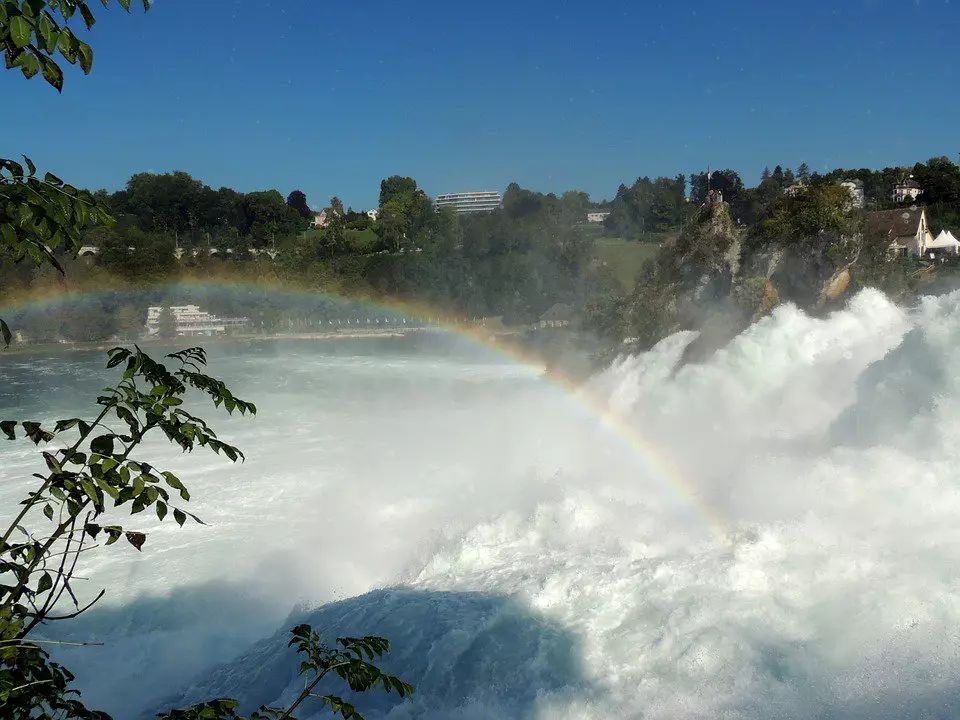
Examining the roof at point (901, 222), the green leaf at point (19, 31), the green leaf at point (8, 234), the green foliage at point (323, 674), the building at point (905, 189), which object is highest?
the building at point (905, 189)

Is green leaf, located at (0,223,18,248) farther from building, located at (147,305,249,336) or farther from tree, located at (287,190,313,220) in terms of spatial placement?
tree, located at (287,190,313,220)

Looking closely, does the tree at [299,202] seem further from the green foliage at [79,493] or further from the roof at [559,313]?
the green foliage at [79,493]

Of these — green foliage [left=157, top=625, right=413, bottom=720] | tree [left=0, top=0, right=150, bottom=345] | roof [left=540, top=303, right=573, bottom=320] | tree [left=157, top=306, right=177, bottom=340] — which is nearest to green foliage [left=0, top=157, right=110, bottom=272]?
tree [left=0, top=0, right=150, bottom=345]

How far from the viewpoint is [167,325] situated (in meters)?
46.8

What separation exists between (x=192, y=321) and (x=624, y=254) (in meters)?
28.6

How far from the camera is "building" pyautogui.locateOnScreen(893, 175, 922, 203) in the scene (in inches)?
1513

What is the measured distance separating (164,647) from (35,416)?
15490mm

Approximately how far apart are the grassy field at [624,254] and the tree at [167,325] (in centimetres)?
2699

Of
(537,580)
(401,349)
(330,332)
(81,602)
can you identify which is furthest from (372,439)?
(330,332)

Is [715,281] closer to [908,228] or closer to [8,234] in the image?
[908,228]

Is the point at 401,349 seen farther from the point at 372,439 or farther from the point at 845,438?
the point at 845,438

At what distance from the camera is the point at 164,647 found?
23.2 feet

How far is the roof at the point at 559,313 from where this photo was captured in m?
38.0

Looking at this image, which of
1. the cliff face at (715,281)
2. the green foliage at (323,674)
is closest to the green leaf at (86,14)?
the green foliage at (323,674)
